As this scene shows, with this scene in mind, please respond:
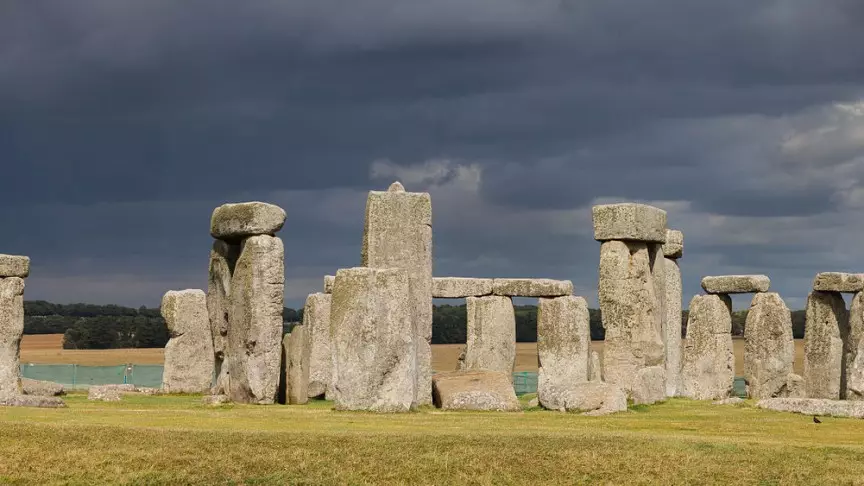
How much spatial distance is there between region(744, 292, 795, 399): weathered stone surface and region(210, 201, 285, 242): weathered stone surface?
41.9ft

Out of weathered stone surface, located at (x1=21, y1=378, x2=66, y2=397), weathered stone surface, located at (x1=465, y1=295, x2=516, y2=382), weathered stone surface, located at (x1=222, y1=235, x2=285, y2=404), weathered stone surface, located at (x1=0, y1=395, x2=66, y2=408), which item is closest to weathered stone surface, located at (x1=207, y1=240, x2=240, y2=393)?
weathered stone surface, located at (x1=222, y1=235, x2=285, y2=404)

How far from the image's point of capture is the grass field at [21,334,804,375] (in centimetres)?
5738

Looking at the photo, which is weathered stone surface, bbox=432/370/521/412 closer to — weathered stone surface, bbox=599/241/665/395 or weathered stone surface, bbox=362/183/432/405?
weathered stone surface, bbox=362/183/432/405

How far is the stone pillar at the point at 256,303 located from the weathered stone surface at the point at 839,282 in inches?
528

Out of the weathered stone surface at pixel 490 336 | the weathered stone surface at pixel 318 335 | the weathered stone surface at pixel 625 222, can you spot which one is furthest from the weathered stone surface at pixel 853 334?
the weathered stone surface at pixel 318 335

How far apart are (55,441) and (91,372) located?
2095 cm

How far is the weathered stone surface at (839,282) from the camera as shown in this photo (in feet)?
101

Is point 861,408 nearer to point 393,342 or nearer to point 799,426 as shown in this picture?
point 799,426

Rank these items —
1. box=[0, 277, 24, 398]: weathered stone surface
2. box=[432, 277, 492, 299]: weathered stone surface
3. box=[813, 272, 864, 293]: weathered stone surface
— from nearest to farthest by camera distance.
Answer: box=[0, 277, 24, 398]: weathered stone surface, box=[813, 272, 864, 293]: weathered stone surface, box=[432, 277, 492, 299]: weathered stone surface

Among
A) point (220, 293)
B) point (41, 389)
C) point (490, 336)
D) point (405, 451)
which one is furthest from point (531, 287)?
point (405, 451)

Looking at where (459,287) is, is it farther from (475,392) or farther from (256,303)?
(475,392)

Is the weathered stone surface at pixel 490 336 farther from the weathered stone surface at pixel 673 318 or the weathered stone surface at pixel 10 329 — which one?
the weathered stone surface at pixel 10 329

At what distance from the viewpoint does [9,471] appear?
16.6m

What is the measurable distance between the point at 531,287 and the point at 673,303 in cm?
387
